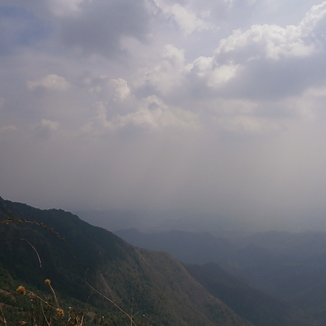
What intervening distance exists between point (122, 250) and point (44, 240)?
2127 cm

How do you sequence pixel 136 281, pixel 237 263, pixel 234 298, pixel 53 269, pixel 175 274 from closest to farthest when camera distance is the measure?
1. pixel 53 269
2. pixel 136 281
3. pixel 175 274
4. pixel 234 298
5. pixel 237 263

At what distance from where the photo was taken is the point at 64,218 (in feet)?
235

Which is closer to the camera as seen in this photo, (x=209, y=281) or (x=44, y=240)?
(x=44, y=240)

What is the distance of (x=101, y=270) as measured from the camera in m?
55.0

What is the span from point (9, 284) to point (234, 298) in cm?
6995

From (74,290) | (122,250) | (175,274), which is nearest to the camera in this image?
(74,290)

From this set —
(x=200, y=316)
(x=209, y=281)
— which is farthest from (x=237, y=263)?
(x=200, y=316)

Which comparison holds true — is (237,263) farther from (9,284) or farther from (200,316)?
(9,284)

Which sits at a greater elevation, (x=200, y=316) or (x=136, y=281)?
(x=136, y=281)

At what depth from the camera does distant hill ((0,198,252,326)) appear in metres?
42.6

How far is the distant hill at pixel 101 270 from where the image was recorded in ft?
140

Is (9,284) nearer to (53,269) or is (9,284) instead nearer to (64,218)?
(53,269)

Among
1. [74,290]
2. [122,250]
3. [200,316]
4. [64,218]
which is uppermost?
[64,218]

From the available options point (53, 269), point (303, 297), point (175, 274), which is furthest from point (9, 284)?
point (303, 297)
